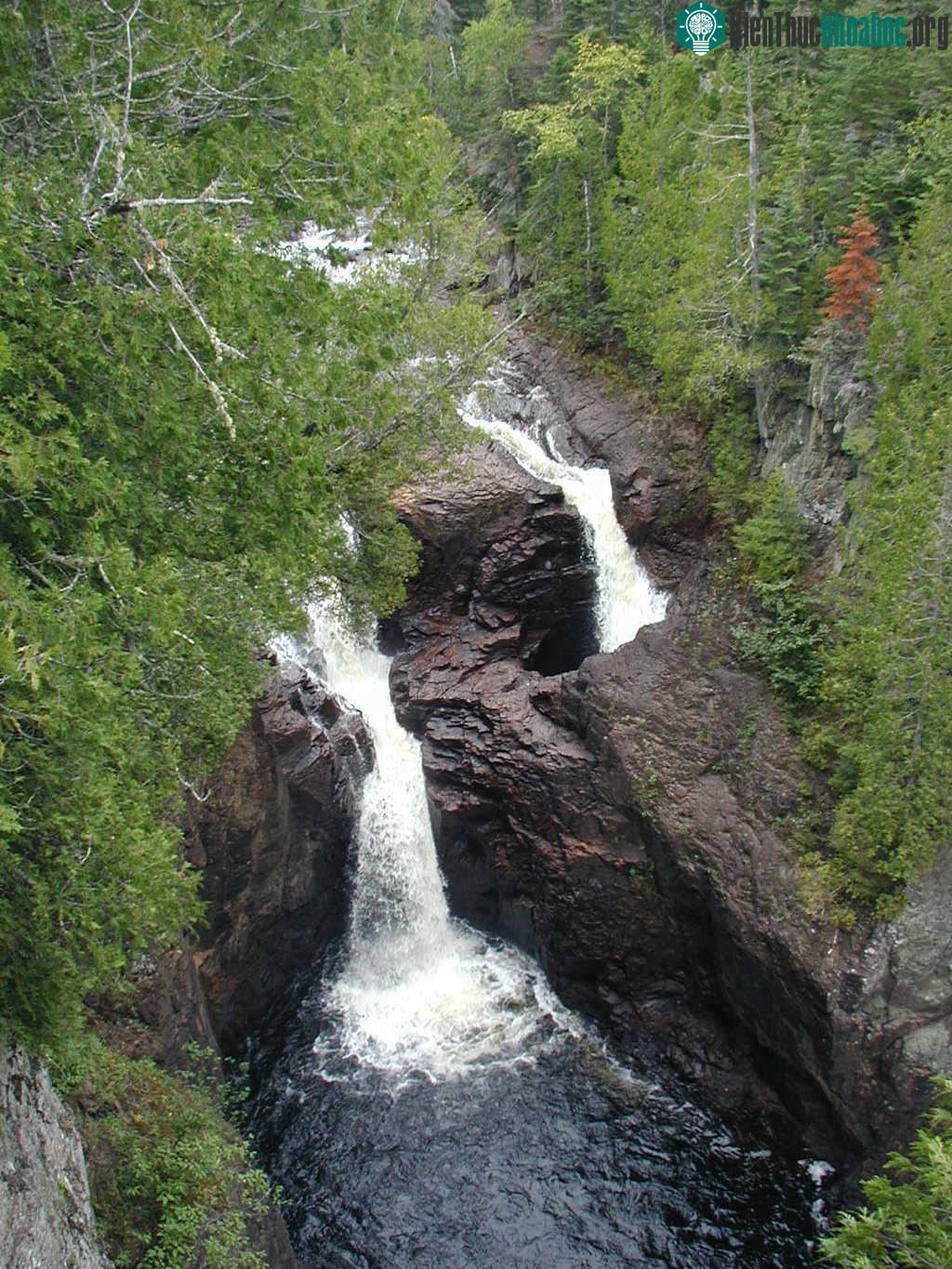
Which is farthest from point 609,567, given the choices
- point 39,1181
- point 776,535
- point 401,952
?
point 39,1181

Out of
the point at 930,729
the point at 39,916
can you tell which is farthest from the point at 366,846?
the point at 39,916

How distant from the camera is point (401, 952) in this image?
53.5ft

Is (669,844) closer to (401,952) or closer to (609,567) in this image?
(401,952)

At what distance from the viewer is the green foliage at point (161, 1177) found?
25.4 feet

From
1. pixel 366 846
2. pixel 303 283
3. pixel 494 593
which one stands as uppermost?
pixel 494 593

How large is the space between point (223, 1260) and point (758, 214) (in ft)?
65.8

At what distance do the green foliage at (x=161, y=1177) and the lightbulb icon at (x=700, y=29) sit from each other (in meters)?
27.6

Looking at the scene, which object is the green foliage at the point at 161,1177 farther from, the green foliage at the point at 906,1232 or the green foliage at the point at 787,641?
the green foliage at the point at 787,641

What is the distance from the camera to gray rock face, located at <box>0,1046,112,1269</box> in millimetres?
5238

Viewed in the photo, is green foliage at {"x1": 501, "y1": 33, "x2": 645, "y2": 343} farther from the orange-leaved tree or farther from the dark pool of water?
the dark pool of water

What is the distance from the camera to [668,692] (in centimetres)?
1555

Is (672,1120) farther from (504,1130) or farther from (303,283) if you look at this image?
(303,283)

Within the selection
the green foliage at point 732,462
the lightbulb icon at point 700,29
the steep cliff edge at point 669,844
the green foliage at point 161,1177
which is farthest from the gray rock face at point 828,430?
the green foliage at point 161,1177

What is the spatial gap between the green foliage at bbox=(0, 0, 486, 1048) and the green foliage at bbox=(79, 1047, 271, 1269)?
2.98m
